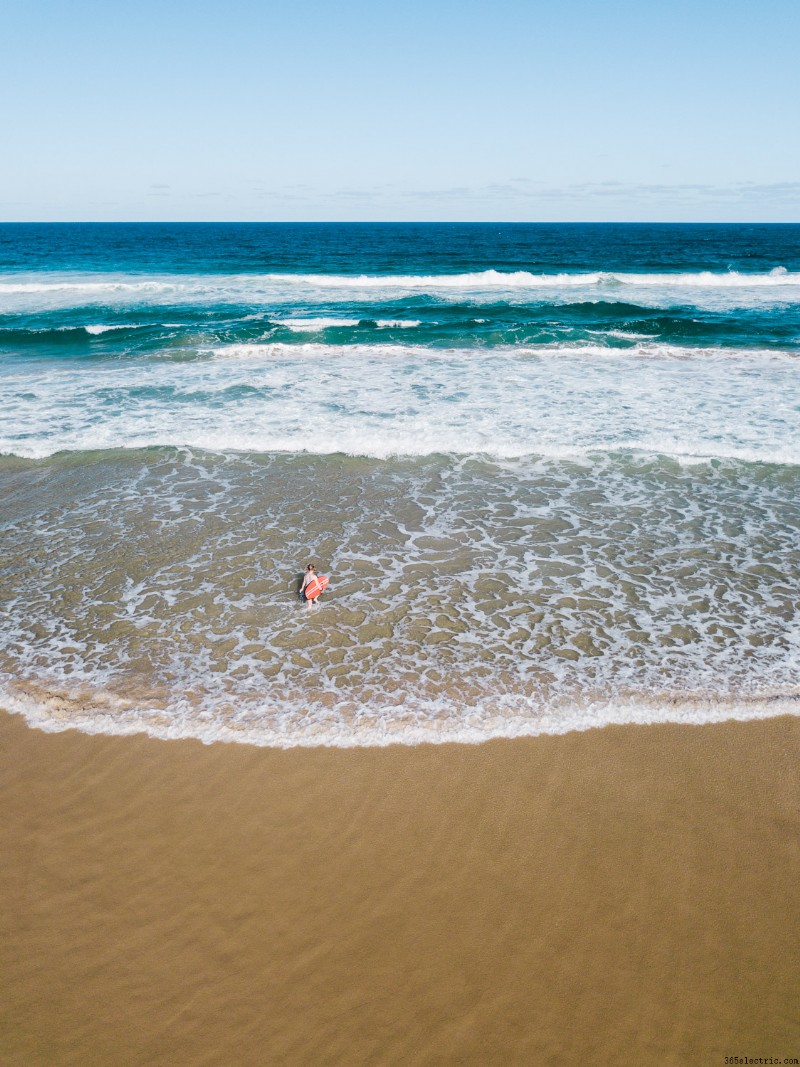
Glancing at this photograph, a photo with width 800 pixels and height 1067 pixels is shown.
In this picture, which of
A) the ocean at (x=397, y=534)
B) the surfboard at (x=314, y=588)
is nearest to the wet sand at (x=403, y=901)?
the ocean at (x=397, y=534)

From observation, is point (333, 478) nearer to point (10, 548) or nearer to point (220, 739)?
point (10, 548)

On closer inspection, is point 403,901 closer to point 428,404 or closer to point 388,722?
point 388,722

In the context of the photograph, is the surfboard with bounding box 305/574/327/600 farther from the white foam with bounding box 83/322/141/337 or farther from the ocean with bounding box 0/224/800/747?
the white foam with bounding box 83/322/141/337

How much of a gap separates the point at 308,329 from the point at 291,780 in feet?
80.2

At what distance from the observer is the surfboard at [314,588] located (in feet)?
27.5

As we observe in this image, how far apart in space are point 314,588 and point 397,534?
7.93 ft

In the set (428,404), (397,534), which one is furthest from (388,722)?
(428,404)

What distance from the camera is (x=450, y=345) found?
2523 centimetres

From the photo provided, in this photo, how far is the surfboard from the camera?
27.5ft

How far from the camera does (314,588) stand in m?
8.40

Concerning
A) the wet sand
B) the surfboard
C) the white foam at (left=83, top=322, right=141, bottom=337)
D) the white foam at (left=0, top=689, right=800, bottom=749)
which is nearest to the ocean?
the white foam at (left=0, top=689, right=800, bottom=749)

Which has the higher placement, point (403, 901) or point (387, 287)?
point (387, 287)

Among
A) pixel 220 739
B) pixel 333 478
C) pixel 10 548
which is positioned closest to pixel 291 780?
pixel 220 739

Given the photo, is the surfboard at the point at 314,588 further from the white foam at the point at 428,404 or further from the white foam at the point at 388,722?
the white foam at the point at 428,404
